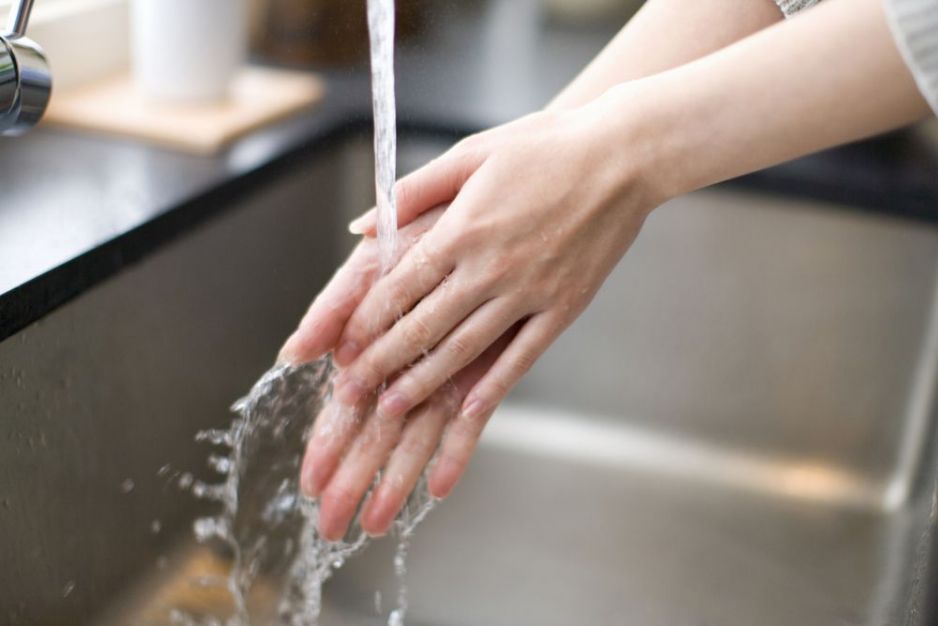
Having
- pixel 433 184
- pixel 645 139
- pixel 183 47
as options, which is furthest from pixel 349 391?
pixel 183 47

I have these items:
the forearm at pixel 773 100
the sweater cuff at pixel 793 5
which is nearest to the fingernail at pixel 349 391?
the forearm at pixel 773 100

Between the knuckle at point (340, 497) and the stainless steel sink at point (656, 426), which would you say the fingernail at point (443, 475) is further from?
the stainless steel sink at point (656, 426)

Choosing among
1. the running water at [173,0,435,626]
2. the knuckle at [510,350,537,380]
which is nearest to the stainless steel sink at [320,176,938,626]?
the running water at [173,0,435,626]

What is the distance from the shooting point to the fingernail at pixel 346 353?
638 mm

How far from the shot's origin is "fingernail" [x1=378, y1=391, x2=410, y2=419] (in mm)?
622

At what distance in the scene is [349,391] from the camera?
0.65m

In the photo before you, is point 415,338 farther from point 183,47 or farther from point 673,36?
point 183,47

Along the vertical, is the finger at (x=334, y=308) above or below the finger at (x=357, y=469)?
above

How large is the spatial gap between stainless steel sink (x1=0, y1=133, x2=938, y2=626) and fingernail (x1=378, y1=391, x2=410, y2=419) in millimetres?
140

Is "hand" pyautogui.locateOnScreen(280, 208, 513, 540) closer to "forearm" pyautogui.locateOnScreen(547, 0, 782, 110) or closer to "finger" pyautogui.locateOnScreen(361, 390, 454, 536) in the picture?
"finger" pyautogui.locateOnScreen(361, 390, 454, 536)

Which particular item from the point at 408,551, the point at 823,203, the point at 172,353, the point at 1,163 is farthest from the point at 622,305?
the point at 1,163

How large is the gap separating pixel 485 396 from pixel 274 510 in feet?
0.91

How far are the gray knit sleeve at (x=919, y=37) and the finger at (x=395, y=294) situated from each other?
236 millimetres

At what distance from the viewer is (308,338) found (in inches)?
24.7
